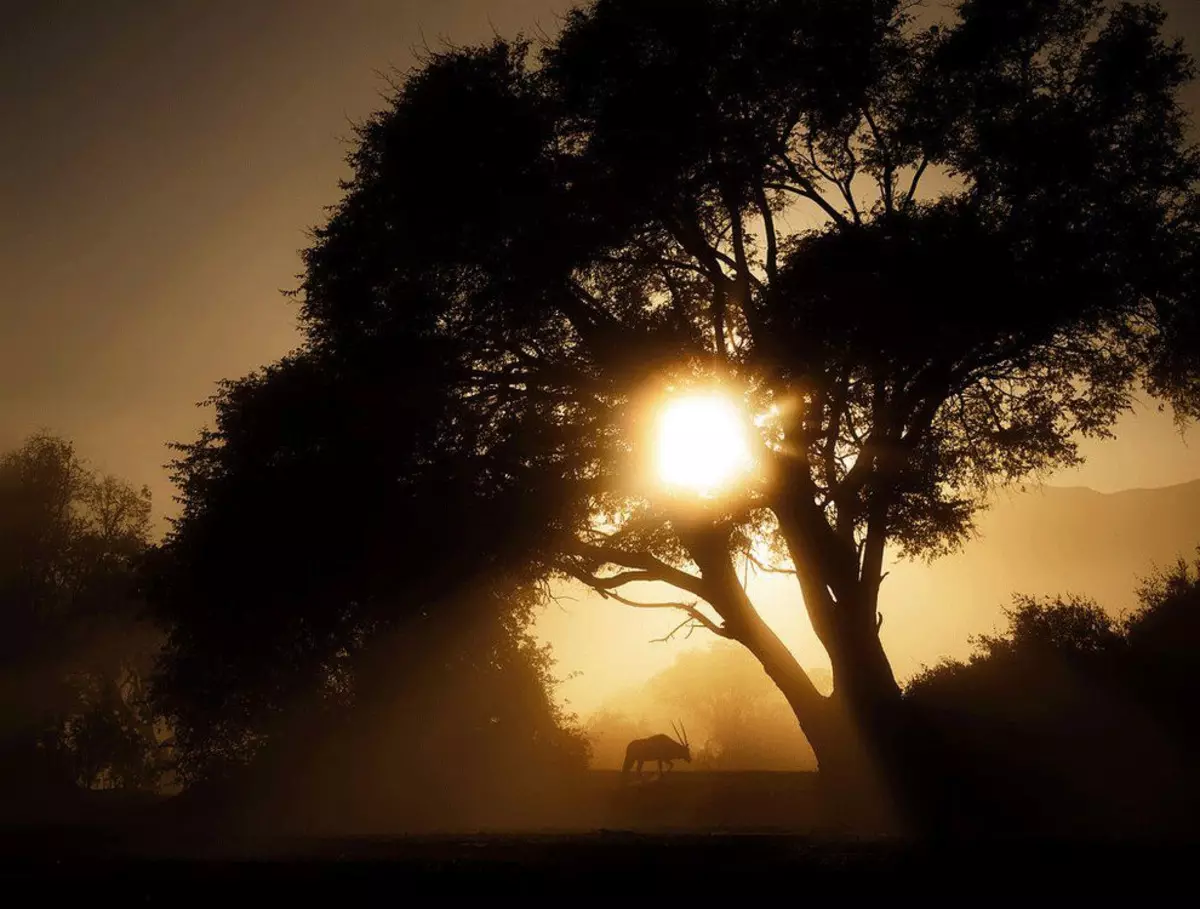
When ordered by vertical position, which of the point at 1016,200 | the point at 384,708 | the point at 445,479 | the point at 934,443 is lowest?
the point at 384,708

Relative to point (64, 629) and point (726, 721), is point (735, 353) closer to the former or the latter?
point (64, 629)

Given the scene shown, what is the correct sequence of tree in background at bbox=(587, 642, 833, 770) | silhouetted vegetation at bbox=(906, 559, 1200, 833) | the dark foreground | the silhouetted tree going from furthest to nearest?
tree in background at bbox=(587, 642, 833, 770) < the silhouetted tree < silhouetted vegetation at bbox=(906, 559, 1200, 833) < the dark foreground

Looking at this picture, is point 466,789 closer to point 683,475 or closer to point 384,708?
point 384,708

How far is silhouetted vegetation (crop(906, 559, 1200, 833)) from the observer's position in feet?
46.4

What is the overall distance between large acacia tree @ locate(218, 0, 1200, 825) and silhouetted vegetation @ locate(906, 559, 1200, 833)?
→ 2.74 meters

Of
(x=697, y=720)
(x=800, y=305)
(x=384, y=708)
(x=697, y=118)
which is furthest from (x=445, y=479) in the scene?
(x=697, y=720)

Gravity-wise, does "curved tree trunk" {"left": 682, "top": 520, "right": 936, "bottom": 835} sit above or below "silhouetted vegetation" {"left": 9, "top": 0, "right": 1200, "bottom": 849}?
below

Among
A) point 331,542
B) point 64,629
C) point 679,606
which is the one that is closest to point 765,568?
point 679,606

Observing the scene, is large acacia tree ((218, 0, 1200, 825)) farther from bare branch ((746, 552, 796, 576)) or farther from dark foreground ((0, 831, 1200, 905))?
dark foreground ((0, 831, 1200, 905))

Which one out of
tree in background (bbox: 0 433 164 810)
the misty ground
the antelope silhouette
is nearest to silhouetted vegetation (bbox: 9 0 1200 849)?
the misty ground

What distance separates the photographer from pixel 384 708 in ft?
98.4

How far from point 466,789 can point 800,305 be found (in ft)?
103

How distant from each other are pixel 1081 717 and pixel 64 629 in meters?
63.1

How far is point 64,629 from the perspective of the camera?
54406 mm
